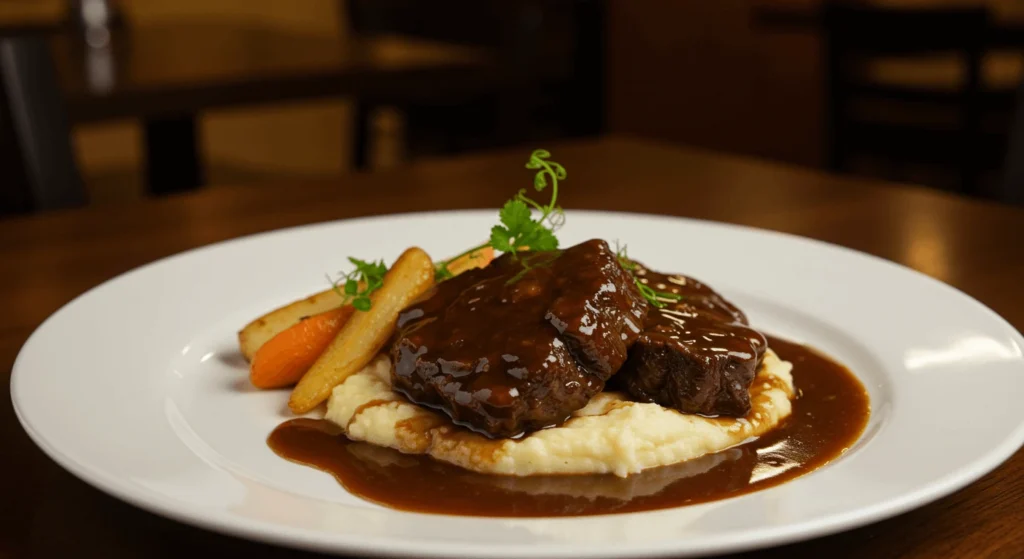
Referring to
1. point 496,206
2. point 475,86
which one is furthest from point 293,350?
point 475,86

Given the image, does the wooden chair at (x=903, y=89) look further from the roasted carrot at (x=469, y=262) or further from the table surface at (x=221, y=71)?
A: the roasted carrot at (x=469, y=262)

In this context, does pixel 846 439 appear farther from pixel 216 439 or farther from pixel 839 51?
pixel 839 51

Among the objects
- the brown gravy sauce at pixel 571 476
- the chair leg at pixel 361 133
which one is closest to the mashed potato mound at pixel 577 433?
the brown gravy sauce at pixel 571 476

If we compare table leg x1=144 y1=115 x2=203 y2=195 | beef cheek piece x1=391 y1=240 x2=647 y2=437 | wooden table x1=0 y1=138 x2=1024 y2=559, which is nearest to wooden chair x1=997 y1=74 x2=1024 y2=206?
wooden table x1=0 y1=138 x2=1024 y2=559

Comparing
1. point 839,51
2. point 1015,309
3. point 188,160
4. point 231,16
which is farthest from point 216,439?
Answer: point 231,16

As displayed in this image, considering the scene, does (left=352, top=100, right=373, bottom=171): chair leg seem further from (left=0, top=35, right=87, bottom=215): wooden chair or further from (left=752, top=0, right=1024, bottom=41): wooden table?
(left=0, top=35, right=87, bottom=215): wooden chair

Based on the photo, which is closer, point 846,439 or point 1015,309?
point 846,439
